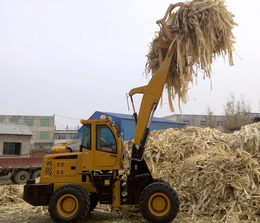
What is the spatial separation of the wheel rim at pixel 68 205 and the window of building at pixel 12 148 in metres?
19.8

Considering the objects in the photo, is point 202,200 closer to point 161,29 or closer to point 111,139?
point 111,139

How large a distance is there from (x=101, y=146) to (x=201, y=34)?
13.1ft

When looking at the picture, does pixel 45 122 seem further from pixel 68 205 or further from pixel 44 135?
pixel 68 205

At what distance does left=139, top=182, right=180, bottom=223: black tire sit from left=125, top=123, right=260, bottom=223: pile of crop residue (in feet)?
4.20

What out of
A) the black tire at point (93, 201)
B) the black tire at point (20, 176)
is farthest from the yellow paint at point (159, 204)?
the black tire at point (20, 176)

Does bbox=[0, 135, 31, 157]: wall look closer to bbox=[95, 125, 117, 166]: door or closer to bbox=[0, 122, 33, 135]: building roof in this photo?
bbox=[0, 122, 33, 135]: building roof

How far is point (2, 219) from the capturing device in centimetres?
760

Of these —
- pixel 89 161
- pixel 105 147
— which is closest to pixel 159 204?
pixel 105 147

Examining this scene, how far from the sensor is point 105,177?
22.3 ft

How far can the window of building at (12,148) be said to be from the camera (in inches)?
943

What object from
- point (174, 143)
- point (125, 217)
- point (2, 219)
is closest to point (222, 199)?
point (125, 217)

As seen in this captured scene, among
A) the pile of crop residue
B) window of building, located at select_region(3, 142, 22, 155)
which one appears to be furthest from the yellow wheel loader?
window of building, located at select_region(3, 142, 22, 155)

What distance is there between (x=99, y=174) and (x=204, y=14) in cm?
514

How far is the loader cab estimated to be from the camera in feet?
22.5
